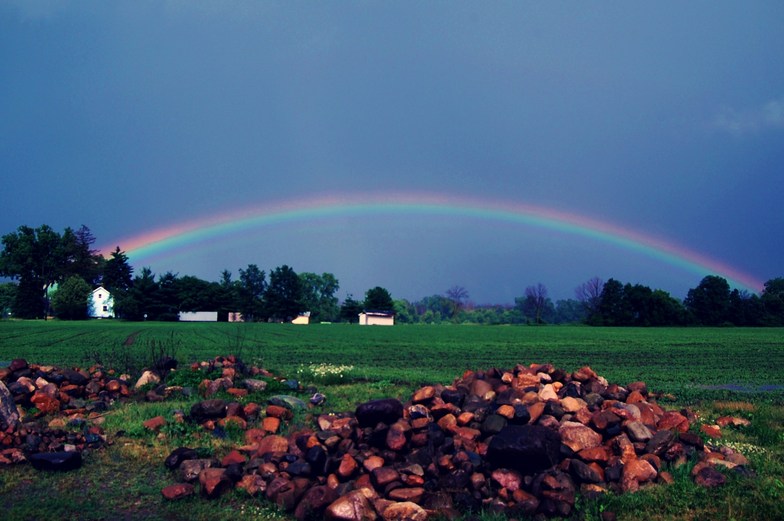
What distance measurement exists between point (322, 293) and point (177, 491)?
157256 mm

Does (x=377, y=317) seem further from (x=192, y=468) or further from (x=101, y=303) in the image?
(x=192, y=468)

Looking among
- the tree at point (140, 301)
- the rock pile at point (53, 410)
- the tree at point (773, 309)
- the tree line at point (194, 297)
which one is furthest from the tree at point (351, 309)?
the rock pile at point (53, 410)

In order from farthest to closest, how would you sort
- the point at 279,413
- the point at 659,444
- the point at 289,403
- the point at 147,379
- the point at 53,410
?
the point at 147,379 → the point at 53,410 → the point at 289,403 → the point at 279,413 → the point at 659,444

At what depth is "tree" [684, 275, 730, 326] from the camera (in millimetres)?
116562

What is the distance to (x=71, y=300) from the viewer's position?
365 ft

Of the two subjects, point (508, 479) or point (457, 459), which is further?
point (457, 459)

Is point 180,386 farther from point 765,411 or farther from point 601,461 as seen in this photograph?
point 765,411

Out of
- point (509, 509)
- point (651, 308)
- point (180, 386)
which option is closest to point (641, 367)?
point (180, 386)

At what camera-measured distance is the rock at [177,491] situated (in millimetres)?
7867

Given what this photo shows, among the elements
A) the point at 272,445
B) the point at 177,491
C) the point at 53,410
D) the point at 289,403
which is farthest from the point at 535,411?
the point at 53,410

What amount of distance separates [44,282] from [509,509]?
13646cm

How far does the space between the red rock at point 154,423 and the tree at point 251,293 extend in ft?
381

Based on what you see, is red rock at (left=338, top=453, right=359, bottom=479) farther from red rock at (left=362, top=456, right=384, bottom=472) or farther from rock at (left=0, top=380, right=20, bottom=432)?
rock at (left=0, top=380, right=20, bottom=432)

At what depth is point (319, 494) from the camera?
750 centimetres
